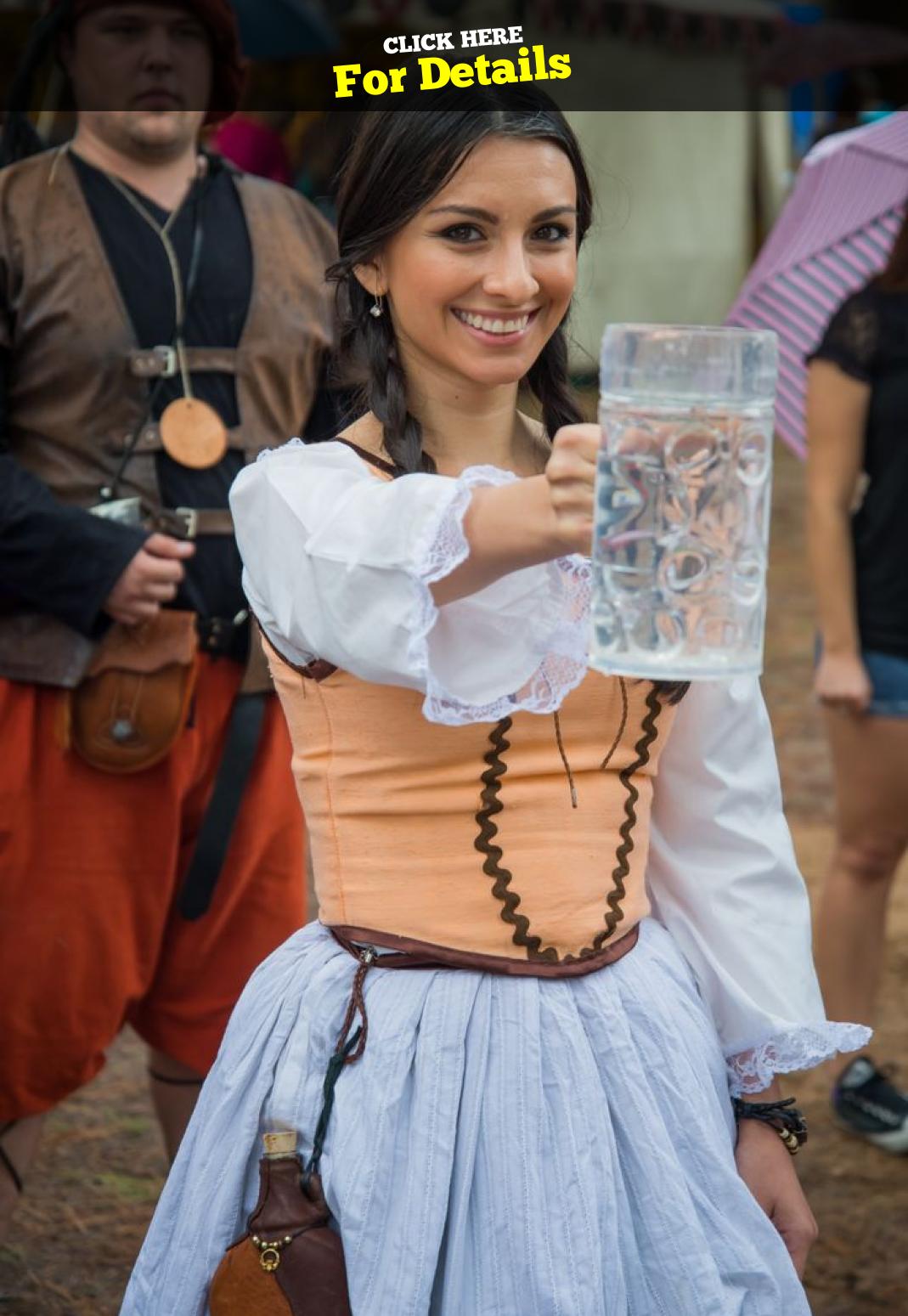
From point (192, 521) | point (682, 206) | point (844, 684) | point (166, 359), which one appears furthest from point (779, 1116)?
point (682, 206)

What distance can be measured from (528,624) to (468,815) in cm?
29

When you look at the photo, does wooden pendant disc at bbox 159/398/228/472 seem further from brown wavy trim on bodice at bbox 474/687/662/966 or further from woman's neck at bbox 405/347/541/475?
brown wavy trim on bodice at bbox 474/687/662/966

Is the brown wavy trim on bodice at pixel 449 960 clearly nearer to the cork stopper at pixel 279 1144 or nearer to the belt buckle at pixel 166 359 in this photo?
the cork stopper at pixel 279 1144

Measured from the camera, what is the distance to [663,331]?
4.67 ft

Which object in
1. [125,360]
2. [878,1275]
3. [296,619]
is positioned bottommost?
[878,1275]

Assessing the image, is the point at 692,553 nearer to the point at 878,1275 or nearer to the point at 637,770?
the point at 637,770

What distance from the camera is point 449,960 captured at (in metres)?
1.87

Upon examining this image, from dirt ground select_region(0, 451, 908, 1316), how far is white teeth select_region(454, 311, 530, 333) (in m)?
2.06

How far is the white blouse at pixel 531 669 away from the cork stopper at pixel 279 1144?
1.53 ft

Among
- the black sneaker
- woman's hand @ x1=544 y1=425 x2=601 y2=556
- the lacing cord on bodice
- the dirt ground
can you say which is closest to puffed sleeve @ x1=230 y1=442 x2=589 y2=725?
woman's hand @ x1=544 y1=425 x2=601 y2=556

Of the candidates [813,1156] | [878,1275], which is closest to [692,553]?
[878,1275]

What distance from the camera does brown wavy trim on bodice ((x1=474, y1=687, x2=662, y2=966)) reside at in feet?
6.09

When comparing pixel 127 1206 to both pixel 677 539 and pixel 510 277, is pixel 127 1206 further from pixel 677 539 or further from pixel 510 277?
pixel 677 539

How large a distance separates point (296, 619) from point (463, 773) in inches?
10.1
